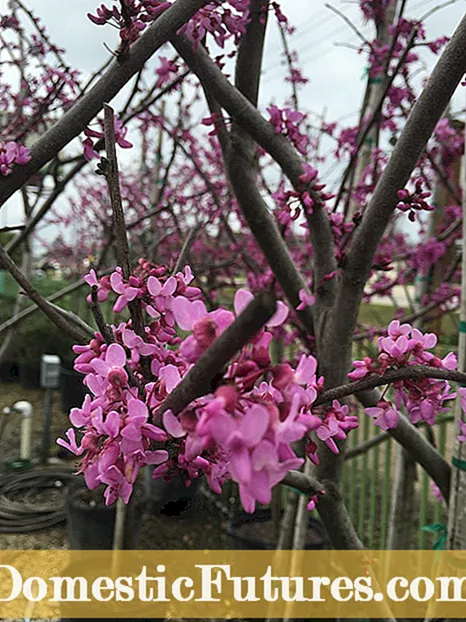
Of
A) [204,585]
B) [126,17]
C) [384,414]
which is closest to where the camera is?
[384,414]

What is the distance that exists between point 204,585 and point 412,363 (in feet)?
9.27

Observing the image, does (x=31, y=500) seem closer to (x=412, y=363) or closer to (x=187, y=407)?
(x=412, y=363)

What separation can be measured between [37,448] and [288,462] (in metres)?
5.05

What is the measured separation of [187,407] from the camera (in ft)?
1.67

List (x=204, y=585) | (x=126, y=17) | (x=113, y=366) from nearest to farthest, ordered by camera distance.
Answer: (x=113, y=366), (x=126, y=17), (x=204, y=585)

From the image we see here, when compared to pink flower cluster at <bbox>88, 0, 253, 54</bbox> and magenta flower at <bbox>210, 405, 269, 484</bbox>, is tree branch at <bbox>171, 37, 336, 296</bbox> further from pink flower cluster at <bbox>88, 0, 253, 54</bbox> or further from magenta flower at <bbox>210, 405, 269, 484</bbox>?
magenta flower at <bbox>210, 405, 269, 484</bbox>

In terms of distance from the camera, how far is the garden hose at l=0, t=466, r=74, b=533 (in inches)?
145

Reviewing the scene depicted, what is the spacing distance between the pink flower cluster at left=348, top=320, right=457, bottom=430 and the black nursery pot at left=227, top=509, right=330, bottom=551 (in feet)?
7.35

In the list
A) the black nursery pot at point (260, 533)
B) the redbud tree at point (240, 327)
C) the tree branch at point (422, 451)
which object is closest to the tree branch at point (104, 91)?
the redbud tree at point (240, 327)

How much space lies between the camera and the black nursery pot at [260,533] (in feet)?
9.80

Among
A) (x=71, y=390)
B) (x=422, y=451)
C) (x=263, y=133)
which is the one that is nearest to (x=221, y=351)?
(x=263, y=133)

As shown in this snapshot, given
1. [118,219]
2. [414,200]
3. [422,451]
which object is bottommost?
[422,451]

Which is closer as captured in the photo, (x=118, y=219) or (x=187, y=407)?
(x=187, y=407)

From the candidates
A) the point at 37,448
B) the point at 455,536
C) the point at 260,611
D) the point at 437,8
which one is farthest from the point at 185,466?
the point at 37,448
